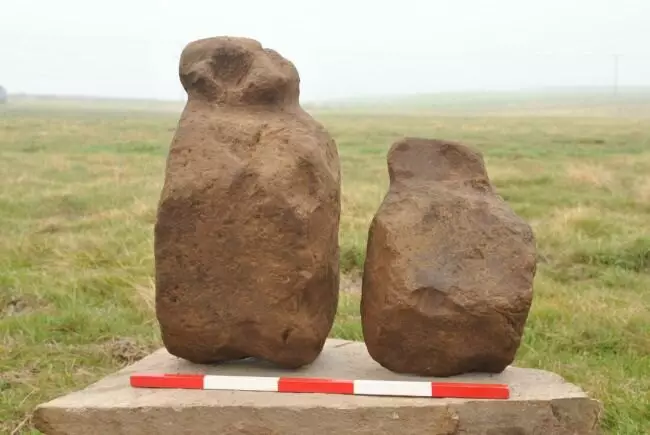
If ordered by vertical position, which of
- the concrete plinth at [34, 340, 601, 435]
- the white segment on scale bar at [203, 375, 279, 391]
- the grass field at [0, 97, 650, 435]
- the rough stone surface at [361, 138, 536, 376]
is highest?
the rough stone surface at [361, 138, 536, 376]

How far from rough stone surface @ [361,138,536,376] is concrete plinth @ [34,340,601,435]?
29 centimetres

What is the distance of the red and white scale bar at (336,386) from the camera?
366 cm

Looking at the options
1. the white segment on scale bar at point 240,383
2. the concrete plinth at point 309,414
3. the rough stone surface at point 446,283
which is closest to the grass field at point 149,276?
the concrete plinth at point 309,414

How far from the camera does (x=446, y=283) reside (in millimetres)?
3797

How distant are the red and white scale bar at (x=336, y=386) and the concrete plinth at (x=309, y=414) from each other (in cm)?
4

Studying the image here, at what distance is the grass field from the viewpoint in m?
5.18

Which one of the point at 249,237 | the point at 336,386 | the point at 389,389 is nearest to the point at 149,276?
the point at 249,237

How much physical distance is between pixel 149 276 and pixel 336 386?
3651mm

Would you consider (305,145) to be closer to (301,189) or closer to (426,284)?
(301,189)

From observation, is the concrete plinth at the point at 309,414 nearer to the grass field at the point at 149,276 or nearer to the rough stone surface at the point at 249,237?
the rough stone surface at the point at 249,237

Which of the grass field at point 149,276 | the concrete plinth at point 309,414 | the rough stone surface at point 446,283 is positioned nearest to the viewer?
the concrete plinth at point 309,414

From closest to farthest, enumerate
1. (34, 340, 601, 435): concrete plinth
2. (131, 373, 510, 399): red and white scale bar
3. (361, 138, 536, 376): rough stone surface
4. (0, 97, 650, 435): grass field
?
(34, 340, 601, 435): concrete plinth
(131, 373, 510, 399): red and white scale bar
(361, 138, 536, 376): rough stone surface
(0, 97, 650, 435): grass field

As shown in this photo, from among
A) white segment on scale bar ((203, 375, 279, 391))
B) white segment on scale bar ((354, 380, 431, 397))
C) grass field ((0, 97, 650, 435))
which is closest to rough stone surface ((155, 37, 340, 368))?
white segment on scale bar ((203, 375, 279, 391))

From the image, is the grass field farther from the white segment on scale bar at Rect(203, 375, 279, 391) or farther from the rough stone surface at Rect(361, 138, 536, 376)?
the white segment on scale bar at Rect(203, 375, 279, 391)
